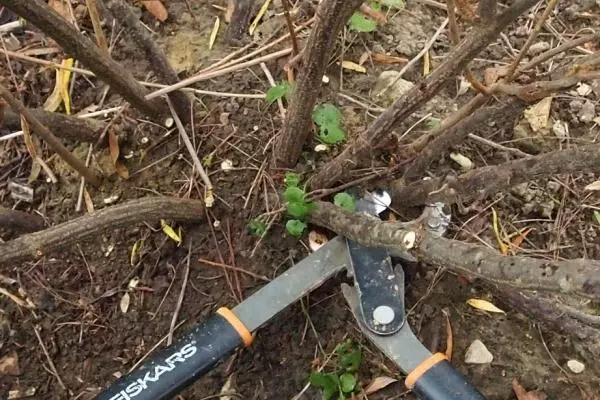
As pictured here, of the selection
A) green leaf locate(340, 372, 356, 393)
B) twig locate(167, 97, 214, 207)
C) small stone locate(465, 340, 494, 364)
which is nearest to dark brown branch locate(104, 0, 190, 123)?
twig locate(167, 97, 214, 207)

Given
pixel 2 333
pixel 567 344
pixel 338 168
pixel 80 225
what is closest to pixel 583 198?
pixel 567 344

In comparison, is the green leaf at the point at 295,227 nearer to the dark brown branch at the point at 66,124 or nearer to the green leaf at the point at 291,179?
the green leaf at the point at 291,179

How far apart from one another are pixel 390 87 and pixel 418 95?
383 mm

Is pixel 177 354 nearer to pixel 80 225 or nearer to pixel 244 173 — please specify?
pixel 80 225

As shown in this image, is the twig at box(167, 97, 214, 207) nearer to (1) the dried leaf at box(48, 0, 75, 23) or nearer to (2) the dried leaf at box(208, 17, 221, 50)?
(2) the dried leaf at box(208, 17, 221, 50)

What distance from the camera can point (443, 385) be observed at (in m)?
1.11

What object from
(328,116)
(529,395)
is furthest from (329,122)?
(529,395)

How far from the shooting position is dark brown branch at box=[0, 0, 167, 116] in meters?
1.05

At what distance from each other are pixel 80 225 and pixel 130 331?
29 centimetres

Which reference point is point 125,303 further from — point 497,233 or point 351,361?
point 497,233

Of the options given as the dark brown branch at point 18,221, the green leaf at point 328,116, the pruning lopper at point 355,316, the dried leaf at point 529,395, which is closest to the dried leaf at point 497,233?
the pruning lopper at point 355,316

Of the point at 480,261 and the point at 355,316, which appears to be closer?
the point at 480,261

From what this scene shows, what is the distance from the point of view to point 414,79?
1515 millimetres

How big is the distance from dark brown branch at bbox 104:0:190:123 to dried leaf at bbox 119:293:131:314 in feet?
1.26
